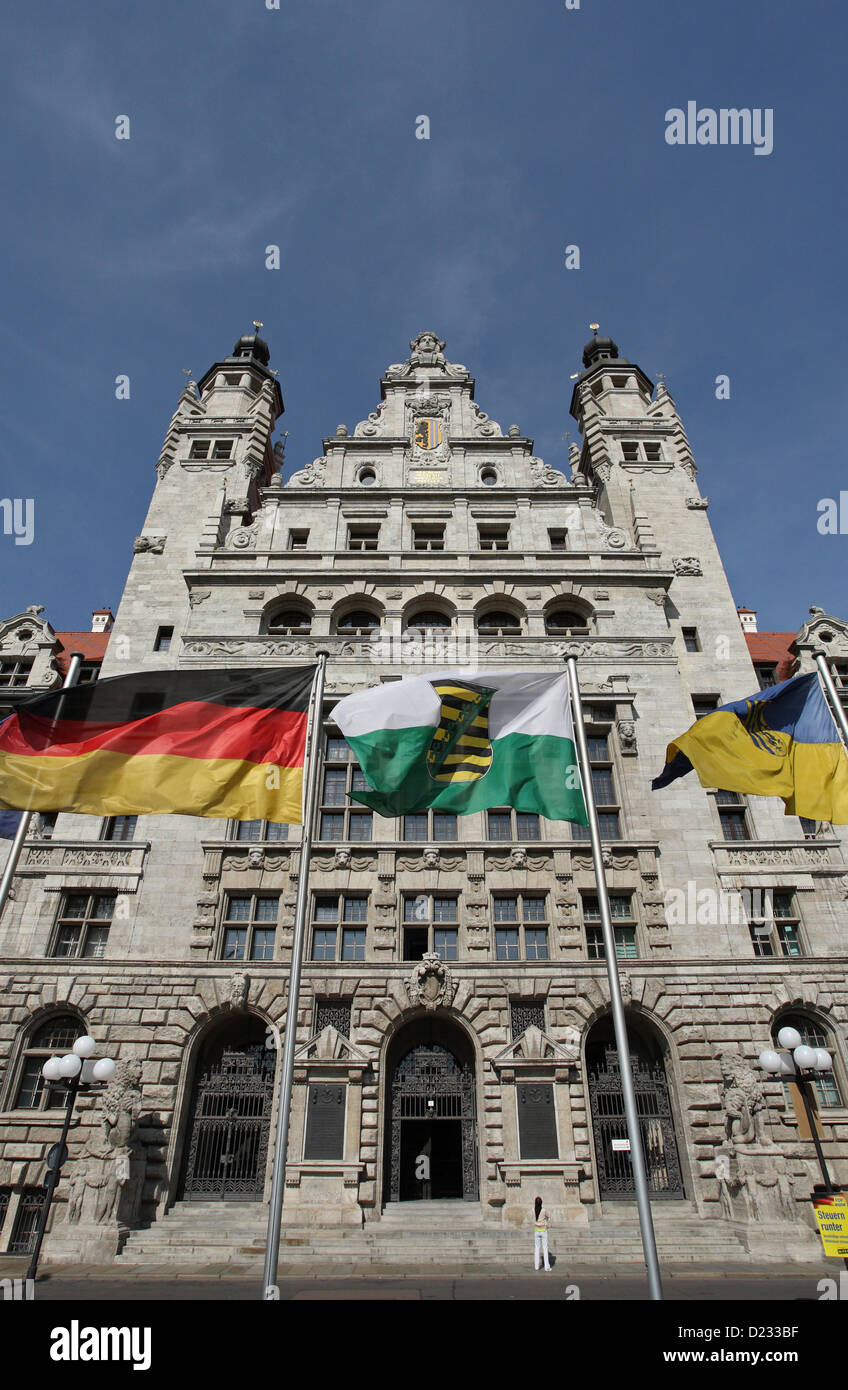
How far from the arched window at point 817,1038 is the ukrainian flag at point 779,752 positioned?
1110cm

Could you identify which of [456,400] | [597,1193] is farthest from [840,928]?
[456,400]

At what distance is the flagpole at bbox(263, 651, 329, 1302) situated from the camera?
982 cm

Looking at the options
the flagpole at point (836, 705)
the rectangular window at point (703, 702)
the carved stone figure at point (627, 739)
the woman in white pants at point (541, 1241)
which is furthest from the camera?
Result: the rectangular window at point (703, 702)

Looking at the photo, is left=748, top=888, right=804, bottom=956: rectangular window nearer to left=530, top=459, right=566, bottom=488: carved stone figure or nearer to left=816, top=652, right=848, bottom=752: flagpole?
left=816, top=652, right=848, bottom=752: flagpole

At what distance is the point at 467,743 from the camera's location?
14734mm

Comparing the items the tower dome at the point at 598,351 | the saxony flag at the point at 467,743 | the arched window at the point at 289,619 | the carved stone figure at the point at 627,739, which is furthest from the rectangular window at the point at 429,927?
the tower dome at the point at 598,351

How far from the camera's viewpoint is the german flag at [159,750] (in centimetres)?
1355

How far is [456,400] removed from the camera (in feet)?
131

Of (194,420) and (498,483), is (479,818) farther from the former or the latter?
(194,420)

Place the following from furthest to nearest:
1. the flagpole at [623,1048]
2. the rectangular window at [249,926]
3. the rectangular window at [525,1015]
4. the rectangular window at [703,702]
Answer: the rectangular window at [703,702] < the rectangular window at [249,926] < the rectangular window at [525,1015] < the flagpole at [623,1048]

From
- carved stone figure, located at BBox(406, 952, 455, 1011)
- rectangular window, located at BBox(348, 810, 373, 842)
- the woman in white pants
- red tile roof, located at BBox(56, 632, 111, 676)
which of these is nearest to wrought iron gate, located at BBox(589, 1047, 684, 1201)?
the woman in white pants

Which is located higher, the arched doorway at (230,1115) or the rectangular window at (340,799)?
the rectangular window at (340,799)

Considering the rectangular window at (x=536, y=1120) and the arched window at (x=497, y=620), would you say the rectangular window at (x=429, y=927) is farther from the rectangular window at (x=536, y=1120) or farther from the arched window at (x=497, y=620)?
the arched window at (x=497, y=620)

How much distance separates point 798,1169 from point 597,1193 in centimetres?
547
